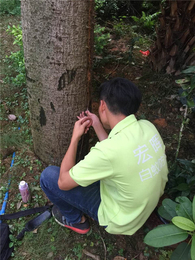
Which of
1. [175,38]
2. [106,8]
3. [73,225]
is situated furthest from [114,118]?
[106,8]

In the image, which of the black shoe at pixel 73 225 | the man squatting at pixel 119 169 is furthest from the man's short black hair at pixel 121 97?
the black shoe at pixel 73 225

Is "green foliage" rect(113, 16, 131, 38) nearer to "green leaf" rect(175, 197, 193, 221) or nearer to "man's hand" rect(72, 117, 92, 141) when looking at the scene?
"man's hand" rect(72, 117, 92, 141)

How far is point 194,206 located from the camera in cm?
117

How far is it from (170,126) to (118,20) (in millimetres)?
3635

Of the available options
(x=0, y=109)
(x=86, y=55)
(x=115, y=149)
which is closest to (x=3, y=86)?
(x=0, y=109)

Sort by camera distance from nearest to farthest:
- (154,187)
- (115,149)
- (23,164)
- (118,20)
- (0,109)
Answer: (115,149) → (154,187) → (23,164) → (0,109) → (118,20)

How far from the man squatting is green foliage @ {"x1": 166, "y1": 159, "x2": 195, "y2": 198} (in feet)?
1.28

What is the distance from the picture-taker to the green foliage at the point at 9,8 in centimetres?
551

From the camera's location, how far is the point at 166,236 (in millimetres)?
1179

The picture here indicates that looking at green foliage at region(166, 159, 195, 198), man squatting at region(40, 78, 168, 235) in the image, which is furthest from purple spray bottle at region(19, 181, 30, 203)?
green foliage at region(166, 159, 195, 198)

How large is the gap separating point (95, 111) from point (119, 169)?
202 cm

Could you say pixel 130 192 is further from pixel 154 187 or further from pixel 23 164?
pixel 23 164

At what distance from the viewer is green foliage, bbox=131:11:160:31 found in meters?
4.79

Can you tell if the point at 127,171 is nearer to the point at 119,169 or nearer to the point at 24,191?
the point at 119,169
